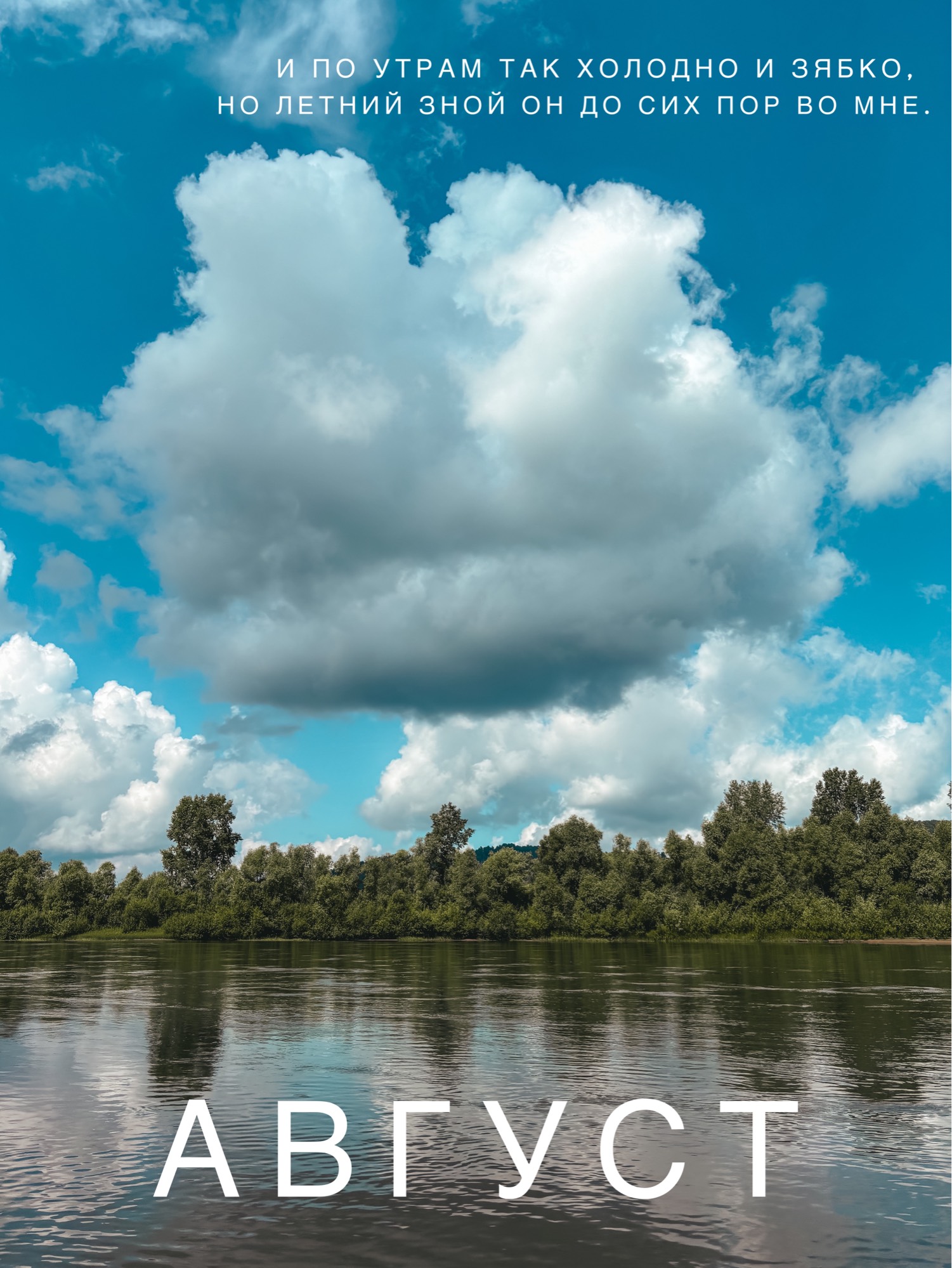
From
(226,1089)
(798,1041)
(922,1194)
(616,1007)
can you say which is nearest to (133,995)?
(616,1007)

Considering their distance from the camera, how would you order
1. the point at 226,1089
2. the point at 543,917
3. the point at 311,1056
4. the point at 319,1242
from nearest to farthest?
the point at 319,1242 < the point at 226,1089 < the point at 311,1056 < the point at 543,917

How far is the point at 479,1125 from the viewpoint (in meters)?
28.7

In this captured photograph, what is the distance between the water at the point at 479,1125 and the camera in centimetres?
1906

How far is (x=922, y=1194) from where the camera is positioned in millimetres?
22281

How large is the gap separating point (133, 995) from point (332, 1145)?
169 ft

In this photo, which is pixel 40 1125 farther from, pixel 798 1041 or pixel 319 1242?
pixel 798 1041

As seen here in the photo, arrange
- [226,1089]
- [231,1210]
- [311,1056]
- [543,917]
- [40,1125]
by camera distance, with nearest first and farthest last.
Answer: [231,1210]
[40,1125]
[226,1089]
[311,1056]
[543,917]

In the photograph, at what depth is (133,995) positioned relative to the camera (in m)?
71.4

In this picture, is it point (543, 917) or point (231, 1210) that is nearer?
point (231, 1210)

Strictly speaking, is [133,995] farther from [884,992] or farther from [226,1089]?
[884,992]

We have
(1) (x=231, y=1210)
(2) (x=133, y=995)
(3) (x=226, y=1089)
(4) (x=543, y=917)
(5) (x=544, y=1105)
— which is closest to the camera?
(1) (x=231, y=1210)

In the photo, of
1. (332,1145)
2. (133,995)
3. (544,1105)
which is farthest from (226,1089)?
(133,995)

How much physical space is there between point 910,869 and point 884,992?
120m

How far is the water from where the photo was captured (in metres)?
19.1
